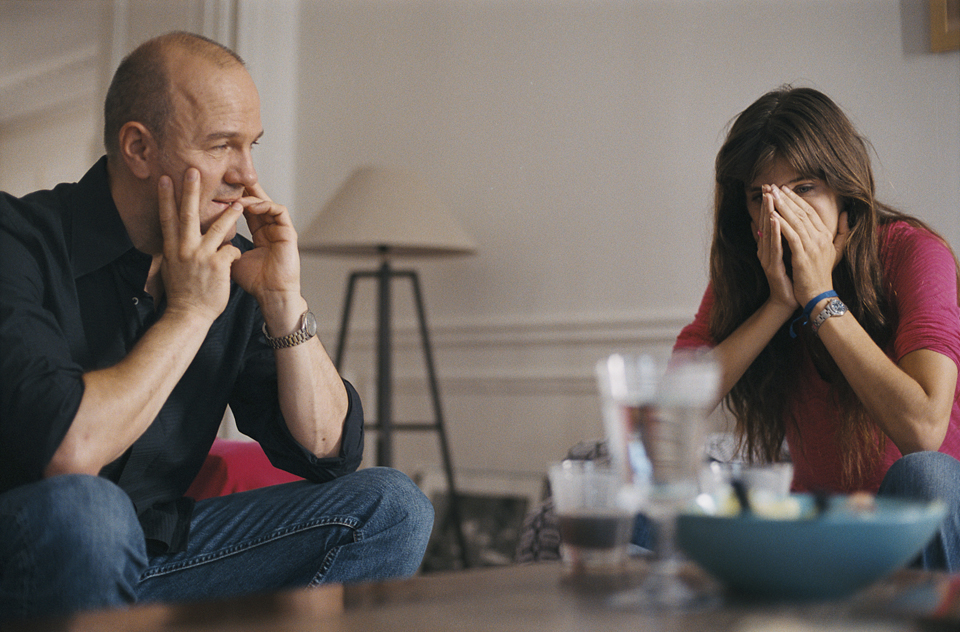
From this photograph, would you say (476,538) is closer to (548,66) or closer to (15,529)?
(548,66)

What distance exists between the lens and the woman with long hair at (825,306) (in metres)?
1.36

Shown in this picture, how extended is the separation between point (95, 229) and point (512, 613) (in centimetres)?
91

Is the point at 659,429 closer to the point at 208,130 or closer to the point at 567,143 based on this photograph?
the point at 208,130

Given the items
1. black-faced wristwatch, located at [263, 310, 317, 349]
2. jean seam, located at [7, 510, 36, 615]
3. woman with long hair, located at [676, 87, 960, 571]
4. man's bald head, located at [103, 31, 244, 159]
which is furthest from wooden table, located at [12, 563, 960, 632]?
man's bald head, located at [103, 31, 244, 159]

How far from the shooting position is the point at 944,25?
195 centimetres

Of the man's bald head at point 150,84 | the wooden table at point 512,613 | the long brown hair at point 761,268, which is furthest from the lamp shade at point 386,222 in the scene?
the wooden table at point 512,613

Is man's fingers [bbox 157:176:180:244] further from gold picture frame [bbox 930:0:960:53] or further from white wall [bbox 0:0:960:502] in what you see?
gold picture frame [bbox 930:0:960:53]

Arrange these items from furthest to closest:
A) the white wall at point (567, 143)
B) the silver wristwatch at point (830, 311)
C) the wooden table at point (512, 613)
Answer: the white wall at point (567, 143)
the silver wristwatch at point (830, 311)
the wooden table at point (512, 613)

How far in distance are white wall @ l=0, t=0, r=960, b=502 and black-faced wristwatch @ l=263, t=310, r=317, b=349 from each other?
126 cm

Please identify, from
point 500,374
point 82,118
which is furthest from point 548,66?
point 82,118

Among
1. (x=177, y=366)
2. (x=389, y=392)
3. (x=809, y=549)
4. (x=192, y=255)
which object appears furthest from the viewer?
(x=389, y=392)

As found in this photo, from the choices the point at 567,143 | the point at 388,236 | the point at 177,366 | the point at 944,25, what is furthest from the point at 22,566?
the point at 944,25

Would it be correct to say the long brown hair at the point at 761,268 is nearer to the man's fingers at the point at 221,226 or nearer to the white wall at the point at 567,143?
the white wall at the point at 567,143

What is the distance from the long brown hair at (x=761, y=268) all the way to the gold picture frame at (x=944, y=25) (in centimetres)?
61
